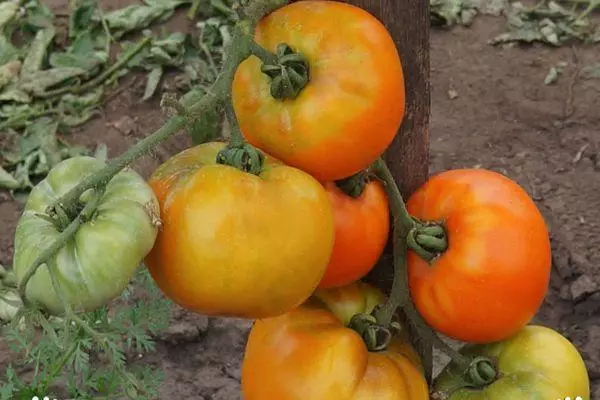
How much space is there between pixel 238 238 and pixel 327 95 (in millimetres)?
244

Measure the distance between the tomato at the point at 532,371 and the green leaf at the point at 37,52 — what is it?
2.86 metres

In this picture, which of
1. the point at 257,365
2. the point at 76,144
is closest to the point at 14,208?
the point at 76,144

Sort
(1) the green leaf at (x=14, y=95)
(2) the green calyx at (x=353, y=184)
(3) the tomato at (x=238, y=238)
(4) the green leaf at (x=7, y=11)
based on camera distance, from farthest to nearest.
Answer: (4) the green leaf at (x=7, y=11) < (1) the green leaf at (x=14, y=95) < (2) the green calyx at (x=353, y=184) < (3) the tomato at (x=238, y=238)

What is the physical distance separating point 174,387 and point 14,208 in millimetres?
1128

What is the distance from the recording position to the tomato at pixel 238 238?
1355 millimetres

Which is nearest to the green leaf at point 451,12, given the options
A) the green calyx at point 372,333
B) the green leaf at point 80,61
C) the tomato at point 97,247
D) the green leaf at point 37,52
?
the green leaf at point 80,61

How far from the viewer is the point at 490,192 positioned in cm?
171

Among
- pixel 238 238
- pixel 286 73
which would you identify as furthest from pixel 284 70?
pixel 238 238

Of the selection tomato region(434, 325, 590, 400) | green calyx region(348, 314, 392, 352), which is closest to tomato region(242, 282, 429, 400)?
green calyx region(348, 314, 392, 352)

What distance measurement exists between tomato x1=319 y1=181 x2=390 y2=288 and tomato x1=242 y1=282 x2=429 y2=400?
0.07 m

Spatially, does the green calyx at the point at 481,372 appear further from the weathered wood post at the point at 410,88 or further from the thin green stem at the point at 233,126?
the thin green stem at the point at 233,126

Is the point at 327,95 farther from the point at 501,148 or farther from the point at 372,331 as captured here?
the point at 501,148

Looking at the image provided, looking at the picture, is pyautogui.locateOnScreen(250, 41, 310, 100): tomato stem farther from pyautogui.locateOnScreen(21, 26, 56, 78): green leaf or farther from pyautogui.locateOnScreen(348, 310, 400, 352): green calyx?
pyautogui.locateOnScreen(21, 26, 56, 78): green leaf

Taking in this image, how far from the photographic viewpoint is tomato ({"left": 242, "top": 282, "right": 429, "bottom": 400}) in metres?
1.66
